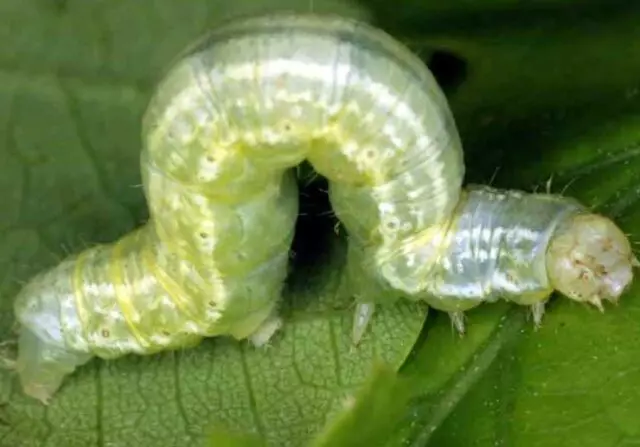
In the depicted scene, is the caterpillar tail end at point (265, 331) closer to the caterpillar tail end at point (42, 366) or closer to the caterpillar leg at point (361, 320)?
the caterpillar leg at point (361, 320)

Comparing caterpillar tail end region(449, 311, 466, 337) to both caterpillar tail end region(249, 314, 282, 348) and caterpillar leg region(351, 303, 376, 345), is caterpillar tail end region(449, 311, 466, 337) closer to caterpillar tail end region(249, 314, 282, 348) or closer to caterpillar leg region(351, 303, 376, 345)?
caterpillar leg region(351, 303, 376, 345)

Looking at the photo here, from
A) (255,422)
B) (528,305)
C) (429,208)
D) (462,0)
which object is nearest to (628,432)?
(528,305)

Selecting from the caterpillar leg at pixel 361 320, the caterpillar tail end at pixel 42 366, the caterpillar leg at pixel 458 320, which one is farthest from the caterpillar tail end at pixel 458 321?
the caterpillar tail end at pixel 42 366

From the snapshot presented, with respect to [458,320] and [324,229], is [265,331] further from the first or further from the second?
[458,320]

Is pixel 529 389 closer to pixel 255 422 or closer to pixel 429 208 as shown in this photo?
pixel 429 208

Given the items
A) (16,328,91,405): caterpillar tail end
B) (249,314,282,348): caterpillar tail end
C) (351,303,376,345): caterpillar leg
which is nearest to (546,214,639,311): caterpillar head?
(351,303,376,345): caterpillar leg

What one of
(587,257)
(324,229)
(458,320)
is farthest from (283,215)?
(587,257)
